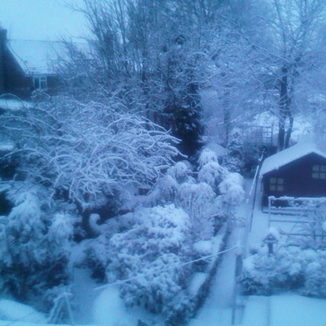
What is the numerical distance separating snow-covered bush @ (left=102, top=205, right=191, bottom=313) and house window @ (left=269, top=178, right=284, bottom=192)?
3661 millimetres

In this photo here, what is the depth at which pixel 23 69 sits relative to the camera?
14.1 meters

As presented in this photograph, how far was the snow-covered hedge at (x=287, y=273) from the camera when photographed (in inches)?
213

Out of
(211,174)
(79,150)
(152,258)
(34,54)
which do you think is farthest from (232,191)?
(34,54)

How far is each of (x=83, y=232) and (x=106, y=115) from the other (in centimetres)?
275

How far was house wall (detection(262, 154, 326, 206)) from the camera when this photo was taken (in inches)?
365

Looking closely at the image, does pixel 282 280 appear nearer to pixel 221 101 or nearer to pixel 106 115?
pixel 106 115

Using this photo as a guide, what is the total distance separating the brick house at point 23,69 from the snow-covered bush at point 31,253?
8191 millimetres

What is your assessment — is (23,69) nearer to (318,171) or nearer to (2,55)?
(2,55)

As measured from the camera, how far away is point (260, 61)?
11711mm

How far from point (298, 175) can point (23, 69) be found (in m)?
10.6

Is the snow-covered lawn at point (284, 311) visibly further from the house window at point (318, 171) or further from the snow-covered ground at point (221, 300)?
the house window at point (318, 171)

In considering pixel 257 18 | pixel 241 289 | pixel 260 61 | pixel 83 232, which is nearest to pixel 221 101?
pixel 260 61

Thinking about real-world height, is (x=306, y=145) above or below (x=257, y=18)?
below

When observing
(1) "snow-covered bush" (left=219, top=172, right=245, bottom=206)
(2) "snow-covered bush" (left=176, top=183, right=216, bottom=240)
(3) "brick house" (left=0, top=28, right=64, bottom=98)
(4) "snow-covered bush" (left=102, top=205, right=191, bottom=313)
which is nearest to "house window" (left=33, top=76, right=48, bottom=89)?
(3) "brick house" (left=0, top=28, right=64, bottom=98)
